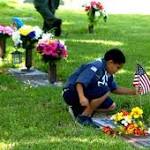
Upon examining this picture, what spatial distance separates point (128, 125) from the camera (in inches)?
269

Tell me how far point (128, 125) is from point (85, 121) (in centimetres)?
55

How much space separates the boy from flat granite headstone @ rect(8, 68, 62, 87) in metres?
2.02

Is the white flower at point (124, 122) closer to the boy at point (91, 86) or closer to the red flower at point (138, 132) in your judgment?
the red flower at point (138, 132)

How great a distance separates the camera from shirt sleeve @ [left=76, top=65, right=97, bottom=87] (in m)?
7.23

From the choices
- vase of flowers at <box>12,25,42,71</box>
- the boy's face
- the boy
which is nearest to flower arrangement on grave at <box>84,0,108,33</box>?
vase of flowers at <box>12,25,42,71</box>

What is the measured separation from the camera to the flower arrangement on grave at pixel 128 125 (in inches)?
267

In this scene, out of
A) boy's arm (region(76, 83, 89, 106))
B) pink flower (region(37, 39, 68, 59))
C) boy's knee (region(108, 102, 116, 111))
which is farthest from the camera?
pink flower (region(37, 39, 68, 59))

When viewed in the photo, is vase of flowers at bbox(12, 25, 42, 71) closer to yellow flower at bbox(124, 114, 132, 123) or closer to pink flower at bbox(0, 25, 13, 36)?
pink flower at bbox(0, 25, 13, 36)

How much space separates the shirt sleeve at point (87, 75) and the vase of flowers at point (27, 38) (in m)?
3.20

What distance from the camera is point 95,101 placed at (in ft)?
24.3

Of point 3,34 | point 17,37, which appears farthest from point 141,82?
point 3,34

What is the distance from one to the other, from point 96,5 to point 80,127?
10.1 meters

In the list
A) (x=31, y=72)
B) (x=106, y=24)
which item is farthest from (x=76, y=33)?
(x=31, y=72)

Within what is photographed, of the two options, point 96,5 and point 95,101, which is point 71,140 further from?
point 96,5
